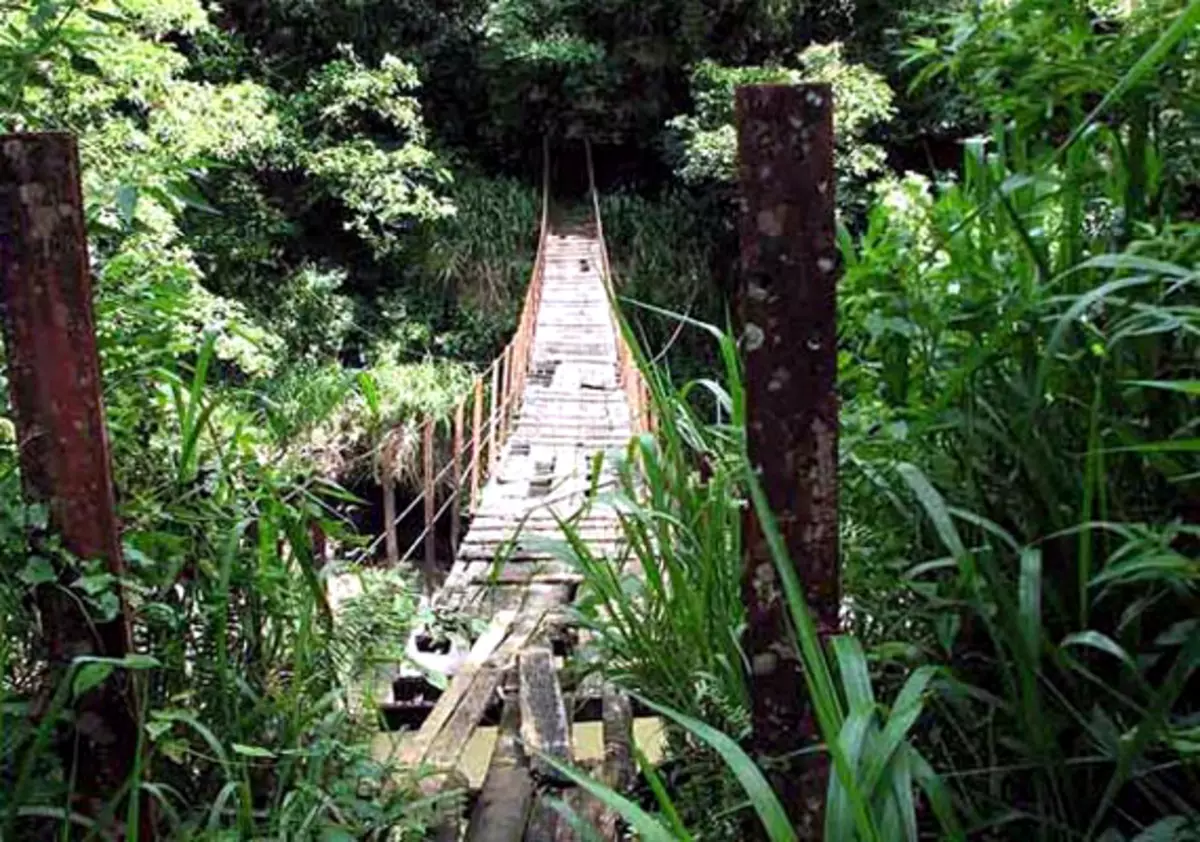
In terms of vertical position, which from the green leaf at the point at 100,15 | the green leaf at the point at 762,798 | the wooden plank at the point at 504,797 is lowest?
the wooden plank at the point at 504,797

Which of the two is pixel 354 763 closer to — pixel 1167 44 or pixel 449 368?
pixel 1167 44

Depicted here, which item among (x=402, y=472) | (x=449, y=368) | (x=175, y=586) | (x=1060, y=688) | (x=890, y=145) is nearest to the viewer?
(x=1060, y=688)

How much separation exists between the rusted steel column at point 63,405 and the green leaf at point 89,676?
0.03m

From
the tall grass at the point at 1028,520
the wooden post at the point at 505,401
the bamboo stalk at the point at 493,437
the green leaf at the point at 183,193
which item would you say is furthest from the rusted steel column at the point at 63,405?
the wooden post at the point at 505,401

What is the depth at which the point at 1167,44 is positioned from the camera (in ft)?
2.45

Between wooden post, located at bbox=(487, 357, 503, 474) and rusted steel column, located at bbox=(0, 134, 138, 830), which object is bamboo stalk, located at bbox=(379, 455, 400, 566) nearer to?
wooden post, located at bbox=(487, 357, 503, 474)

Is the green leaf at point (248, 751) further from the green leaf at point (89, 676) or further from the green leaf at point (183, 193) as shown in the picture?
the green leaf at point (183, 193)

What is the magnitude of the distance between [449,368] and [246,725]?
6.72m

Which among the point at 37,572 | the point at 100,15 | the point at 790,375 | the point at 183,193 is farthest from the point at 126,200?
the point at 100,15

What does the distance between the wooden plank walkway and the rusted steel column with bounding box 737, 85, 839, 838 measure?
361 millimetres

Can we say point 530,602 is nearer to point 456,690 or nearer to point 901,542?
point 456,690

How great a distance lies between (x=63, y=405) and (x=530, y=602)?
161 centimetres

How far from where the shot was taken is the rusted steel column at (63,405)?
3.09 feet

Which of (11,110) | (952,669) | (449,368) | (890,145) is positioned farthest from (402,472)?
(952,669)
